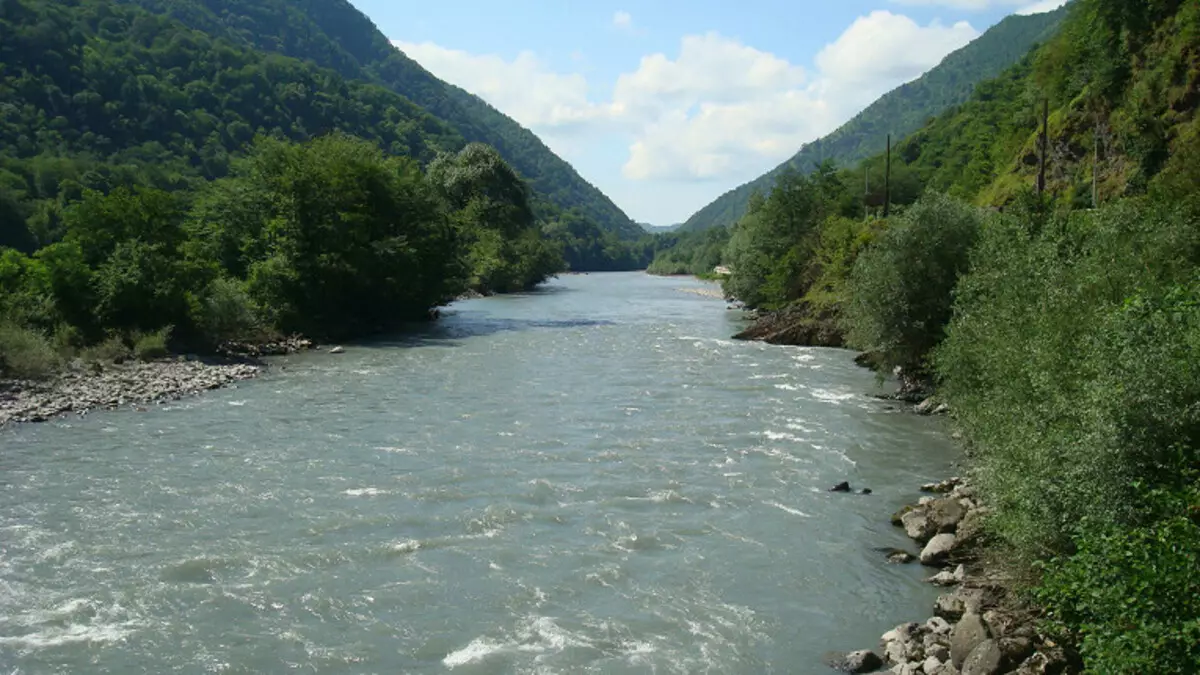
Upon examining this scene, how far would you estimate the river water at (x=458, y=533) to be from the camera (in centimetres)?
1196

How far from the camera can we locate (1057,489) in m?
11.4

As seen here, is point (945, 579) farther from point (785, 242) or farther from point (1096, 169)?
point (785, 242)

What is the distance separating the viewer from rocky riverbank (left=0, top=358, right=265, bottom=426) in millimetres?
26438

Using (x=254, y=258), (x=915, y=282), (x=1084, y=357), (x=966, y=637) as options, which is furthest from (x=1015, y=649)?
(x=254, y=258)

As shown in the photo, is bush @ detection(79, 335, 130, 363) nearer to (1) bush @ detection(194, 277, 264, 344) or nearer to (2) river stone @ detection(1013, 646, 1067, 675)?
(1) bush @ detection(194, 277, 264, 344)

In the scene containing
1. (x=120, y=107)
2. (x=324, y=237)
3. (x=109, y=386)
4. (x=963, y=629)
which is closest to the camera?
(x=963, y=629)

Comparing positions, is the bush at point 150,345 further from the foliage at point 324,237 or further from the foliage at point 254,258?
the foliage at point 324,237

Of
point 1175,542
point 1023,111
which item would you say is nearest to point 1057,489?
point 1175,542

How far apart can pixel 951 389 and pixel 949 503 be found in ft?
20.7

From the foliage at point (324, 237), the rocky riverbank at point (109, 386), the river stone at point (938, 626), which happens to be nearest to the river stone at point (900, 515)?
the river stone at point (938, 626)

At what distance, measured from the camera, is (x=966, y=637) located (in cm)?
1093

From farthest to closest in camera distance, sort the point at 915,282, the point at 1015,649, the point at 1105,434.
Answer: the point at 915,282
the point at 1105,434
the point at 1015,649

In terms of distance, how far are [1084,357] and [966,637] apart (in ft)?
18.6

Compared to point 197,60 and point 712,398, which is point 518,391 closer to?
point 712,398
